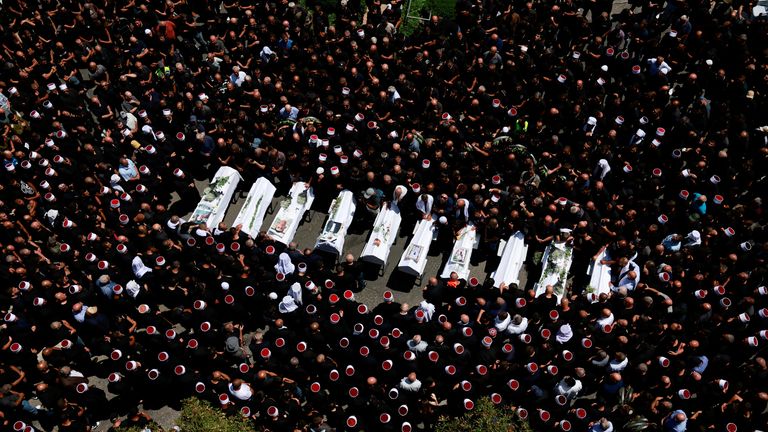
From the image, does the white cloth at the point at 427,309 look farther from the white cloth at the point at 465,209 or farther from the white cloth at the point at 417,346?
the white cloth at the point at 465,209

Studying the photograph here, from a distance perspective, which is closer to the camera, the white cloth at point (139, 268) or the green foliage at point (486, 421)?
the green foliage at point (486, 421)

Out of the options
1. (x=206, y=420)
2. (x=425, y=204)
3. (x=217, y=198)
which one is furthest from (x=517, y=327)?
(x=217, y=198)

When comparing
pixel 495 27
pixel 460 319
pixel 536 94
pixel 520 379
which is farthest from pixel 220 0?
pixel 520 379

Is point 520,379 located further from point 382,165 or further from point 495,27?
point 495,27

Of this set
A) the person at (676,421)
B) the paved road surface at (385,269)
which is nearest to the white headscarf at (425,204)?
the paved road surface at (385,269)

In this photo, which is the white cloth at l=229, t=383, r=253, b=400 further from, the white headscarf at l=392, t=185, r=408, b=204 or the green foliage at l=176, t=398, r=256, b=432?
the white headscarf at l=392, t=185, r=408, b=204
